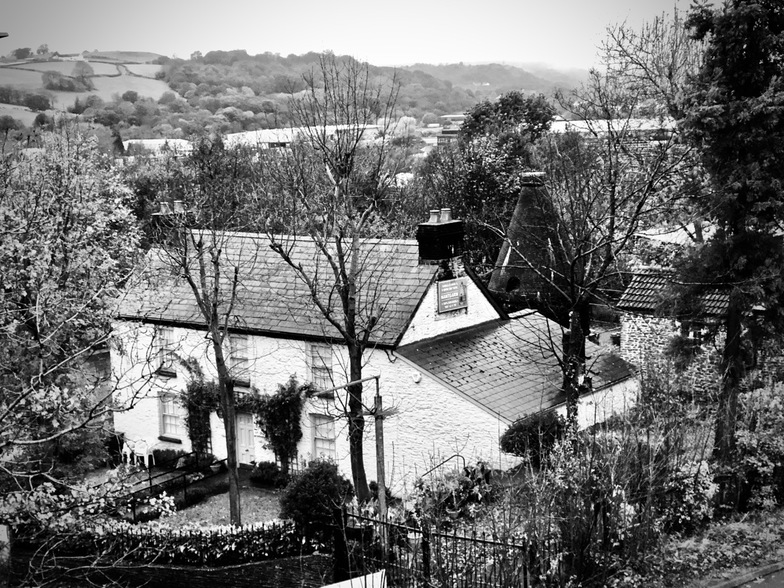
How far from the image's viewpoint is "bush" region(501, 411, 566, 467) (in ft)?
75.9

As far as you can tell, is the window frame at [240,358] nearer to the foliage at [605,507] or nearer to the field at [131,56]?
the foliage at [605,507]

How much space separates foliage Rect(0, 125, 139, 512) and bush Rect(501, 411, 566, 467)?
10439 mm

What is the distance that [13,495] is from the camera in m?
13.8

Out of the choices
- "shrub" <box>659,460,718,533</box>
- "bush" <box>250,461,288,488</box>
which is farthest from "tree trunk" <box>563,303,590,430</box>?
"bush" <box>250,461,288,488</box>

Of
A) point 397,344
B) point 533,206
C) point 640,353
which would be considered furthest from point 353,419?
point 533,206

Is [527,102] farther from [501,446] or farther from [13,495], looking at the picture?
[13,495]

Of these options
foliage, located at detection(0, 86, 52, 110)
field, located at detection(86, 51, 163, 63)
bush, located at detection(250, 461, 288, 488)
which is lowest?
bush, located at detection(250, 461, 288, 488)

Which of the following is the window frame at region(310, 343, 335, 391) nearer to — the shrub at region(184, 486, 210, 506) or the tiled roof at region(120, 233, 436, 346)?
the tiled roof at region(120, 233, 436, 346)

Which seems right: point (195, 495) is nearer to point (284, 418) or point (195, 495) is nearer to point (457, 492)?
point (284, 418)

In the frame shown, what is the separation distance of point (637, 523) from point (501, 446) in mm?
7111

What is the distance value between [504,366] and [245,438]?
9.44m

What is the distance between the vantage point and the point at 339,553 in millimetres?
17922

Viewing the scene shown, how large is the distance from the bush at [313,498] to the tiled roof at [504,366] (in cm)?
487

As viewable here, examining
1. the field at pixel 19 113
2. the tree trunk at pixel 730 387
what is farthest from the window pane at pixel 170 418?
the tree trunk at pixel 730 387
